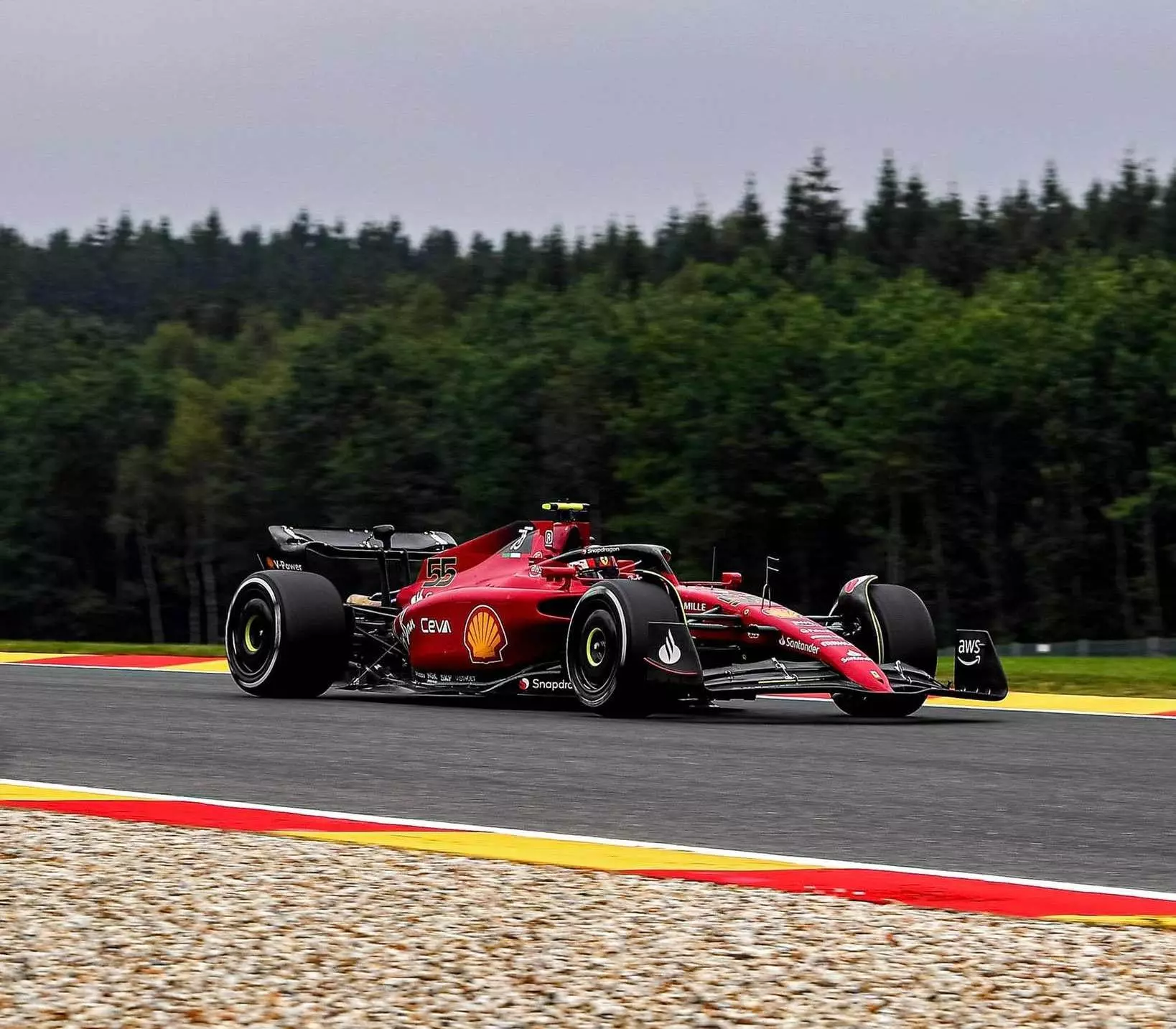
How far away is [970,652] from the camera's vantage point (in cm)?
1456

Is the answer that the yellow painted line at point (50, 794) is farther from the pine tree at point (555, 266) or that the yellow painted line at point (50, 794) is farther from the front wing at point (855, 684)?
the pine tree at point (555, 266)

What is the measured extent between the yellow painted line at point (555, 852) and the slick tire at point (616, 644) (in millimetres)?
5133

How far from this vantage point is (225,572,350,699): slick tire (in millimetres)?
16016

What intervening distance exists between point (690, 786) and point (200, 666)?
13.0 metres

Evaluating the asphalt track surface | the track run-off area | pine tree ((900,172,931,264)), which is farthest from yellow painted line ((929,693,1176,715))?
pine tree ((900,172,931,264))

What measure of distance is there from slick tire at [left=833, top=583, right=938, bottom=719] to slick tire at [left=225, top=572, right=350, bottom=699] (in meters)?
4.19

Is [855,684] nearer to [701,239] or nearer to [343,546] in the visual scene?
[343,546]

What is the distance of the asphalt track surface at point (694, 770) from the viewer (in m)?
8.36

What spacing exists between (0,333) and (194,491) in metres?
38.9

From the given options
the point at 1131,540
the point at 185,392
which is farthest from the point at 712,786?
the point at 185,392

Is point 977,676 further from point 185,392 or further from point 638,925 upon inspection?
point 185,392

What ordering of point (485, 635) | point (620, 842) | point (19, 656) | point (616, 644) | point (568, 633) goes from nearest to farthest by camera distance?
point (620, 842) < point (616, 644) < point (568, 633) < point (485, 635) < point (19, 656)

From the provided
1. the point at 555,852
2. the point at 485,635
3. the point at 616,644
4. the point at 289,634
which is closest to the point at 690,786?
the point at 555,852

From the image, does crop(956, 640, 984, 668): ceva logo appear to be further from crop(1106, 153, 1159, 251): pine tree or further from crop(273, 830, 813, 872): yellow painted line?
crop(1106, 153, 1159, 251): pine tree
